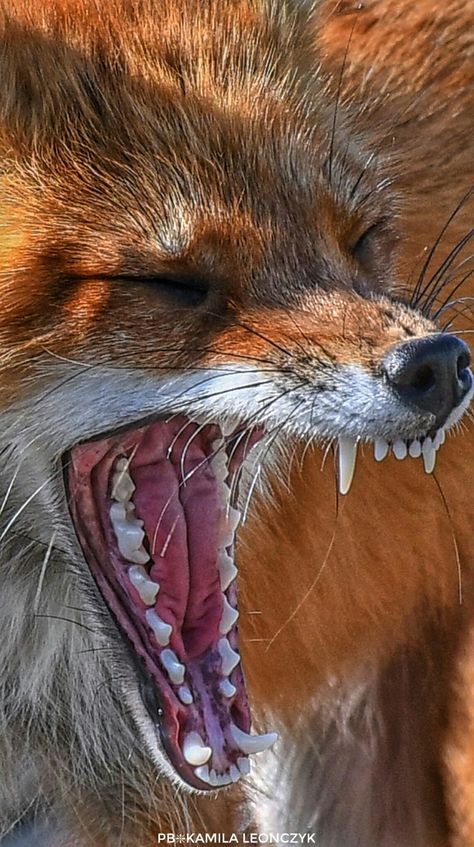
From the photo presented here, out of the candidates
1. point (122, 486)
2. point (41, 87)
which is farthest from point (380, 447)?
point (41, 87)

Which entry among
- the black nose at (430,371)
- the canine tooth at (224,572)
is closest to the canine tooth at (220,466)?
the canine tooth at (224,572)

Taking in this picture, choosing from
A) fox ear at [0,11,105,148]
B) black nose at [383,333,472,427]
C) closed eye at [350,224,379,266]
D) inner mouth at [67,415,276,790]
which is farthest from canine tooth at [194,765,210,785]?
fox ear at [0,11,105,148]

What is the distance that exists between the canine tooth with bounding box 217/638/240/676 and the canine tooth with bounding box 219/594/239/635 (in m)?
0.02

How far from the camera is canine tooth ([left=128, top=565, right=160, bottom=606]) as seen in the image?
8.59 ft

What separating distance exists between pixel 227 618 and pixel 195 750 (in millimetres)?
285

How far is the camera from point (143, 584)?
2.63m

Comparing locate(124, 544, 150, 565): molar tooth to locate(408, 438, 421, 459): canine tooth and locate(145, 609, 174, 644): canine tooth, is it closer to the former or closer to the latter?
locate(145, 609, 174, 644): canine tooth

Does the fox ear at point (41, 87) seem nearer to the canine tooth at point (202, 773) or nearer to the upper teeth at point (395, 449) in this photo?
the upper teeth at point (395, 449)

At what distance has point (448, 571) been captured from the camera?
3.36m

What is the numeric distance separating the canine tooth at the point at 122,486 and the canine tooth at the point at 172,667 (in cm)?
30

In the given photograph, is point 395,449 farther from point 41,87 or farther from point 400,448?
point 41,87

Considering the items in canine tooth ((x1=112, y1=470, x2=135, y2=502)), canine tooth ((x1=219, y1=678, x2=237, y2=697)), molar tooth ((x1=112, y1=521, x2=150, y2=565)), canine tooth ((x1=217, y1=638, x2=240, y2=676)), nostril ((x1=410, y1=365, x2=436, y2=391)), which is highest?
nostril ((x1=410, y1=365, x2=436, y2=391))

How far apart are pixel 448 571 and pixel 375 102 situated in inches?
44.1

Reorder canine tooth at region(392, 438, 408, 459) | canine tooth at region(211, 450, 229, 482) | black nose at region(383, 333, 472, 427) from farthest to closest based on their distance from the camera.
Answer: canine tooth at region(211, 450, 229, 482), canine tooth at region(392, 438, 408, 459), black nose at region(383, 333, 472, 427)
